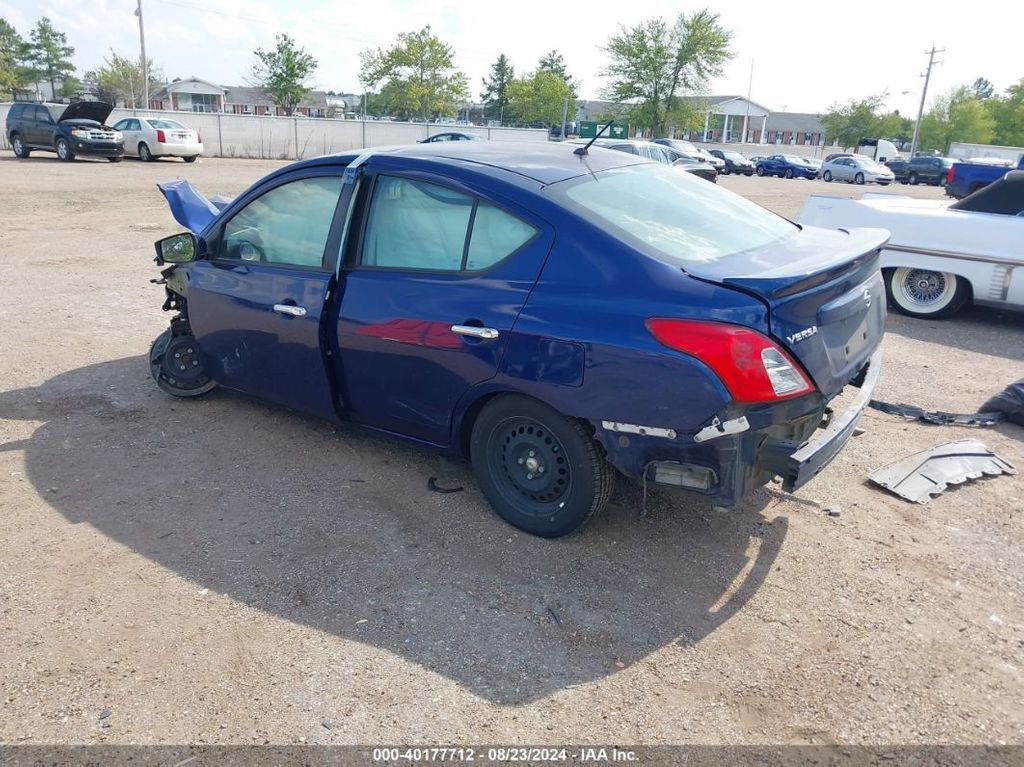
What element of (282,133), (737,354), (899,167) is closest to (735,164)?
(899,167)

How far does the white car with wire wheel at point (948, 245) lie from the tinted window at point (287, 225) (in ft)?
19.7

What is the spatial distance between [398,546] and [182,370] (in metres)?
2.48

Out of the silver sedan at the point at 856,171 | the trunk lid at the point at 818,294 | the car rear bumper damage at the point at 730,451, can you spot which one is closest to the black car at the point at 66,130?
the trunk lid at the point at 818,294

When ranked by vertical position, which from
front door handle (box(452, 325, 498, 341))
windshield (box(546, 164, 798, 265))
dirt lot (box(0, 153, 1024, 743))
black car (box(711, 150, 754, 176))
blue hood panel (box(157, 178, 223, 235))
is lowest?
dirt lot (box(0, 153, 1024, 743))

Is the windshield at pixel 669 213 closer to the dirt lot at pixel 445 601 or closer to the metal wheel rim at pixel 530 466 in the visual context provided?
the metal wheel rim at pixel 530 466

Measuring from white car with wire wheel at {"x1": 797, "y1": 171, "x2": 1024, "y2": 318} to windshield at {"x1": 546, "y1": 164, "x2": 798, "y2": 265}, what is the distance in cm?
430

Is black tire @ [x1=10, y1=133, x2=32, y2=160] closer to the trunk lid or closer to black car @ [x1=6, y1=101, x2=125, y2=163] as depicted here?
black car @ [x1=6, y1=101, x2=125, y2=163]

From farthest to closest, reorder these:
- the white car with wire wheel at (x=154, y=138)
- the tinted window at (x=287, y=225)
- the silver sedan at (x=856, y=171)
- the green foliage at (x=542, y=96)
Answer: the green foliage at (x=542, y=96)
the silver sedan at (x=856, y=171)
the white car with wire wheel at (x=154, y=138)
the tinted window at (x=287, y=225)

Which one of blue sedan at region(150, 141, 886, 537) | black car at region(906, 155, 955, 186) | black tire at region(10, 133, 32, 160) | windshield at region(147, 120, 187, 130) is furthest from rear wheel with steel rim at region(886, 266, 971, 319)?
black car at region(906, 155, 955, 186)

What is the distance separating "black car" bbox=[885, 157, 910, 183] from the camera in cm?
4395

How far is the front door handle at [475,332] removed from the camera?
10.7 feet

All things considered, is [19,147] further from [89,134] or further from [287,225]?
[287,225]

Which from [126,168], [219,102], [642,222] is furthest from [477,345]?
[219,102]

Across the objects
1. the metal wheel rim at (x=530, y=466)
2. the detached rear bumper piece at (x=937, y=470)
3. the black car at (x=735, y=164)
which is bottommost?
the detached rear bumper piece at (x=937, y=470)
